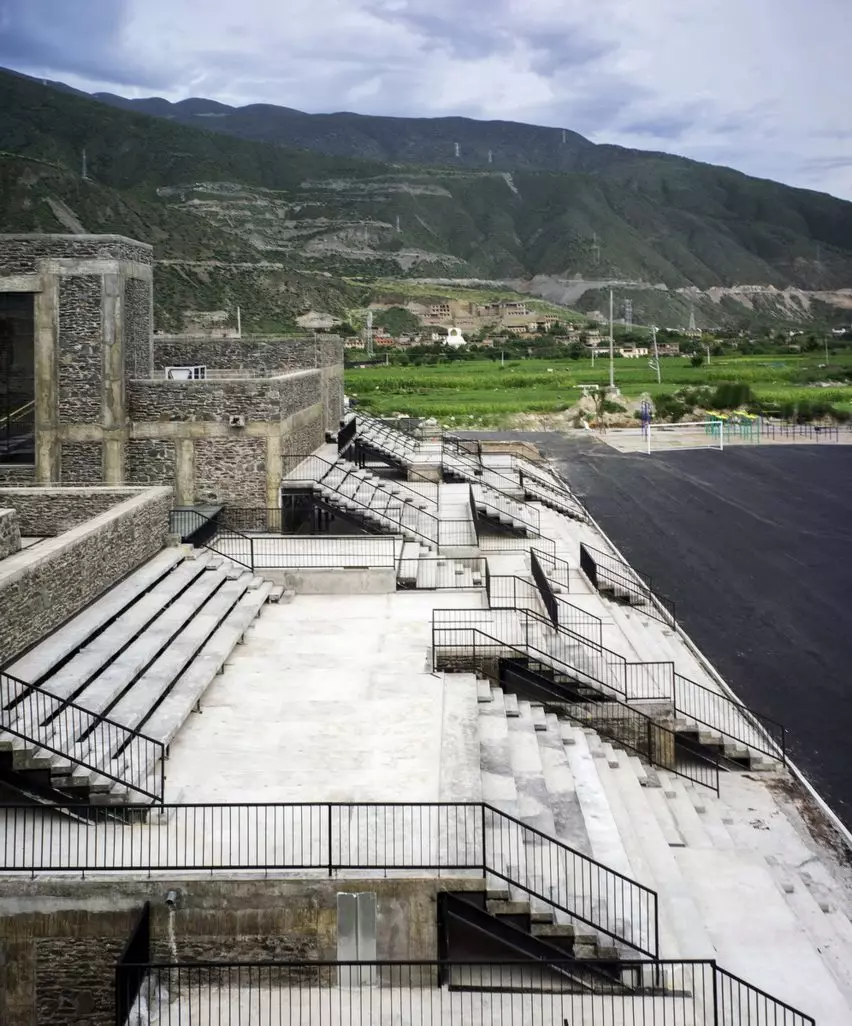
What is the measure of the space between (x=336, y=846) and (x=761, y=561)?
27035 millimetres

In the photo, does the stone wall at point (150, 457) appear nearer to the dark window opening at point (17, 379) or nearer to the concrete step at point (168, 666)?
the dark window opening at point (17, 379)

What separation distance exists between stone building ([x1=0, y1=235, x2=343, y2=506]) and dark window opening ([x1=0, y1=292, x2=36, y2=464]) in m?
0.03

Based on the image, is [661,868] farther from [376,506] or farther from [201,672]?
[376,506]

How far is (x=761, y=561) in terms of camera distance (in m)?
37.0

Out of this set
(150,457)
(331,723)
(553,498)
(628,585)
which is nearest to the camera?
(331,723)

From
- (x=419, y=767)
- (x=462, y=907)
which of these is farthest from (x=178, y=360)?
(x=462, y=907)

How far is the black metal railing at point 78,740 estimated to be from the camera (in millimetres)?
13531

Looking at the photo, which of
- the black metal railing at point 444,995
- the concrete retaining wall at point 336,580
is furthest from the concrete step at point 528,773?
the concrete retaining wall at point 336,580

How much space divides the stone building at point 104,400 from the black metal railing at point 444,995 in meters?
19.3

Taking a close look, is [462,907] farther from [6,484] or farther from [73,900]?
[6,484]

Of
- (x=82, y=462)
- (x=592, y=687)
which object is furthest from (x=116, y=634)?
(x=82, y=462)

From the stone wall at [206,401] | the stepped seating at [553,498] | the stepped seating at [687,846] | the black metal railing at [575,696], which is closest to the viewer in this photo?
the stepped seating at [687,846]

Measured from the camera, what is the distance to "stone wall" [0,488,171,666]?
1598 cm

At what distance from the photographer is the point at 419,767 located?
592 inches
